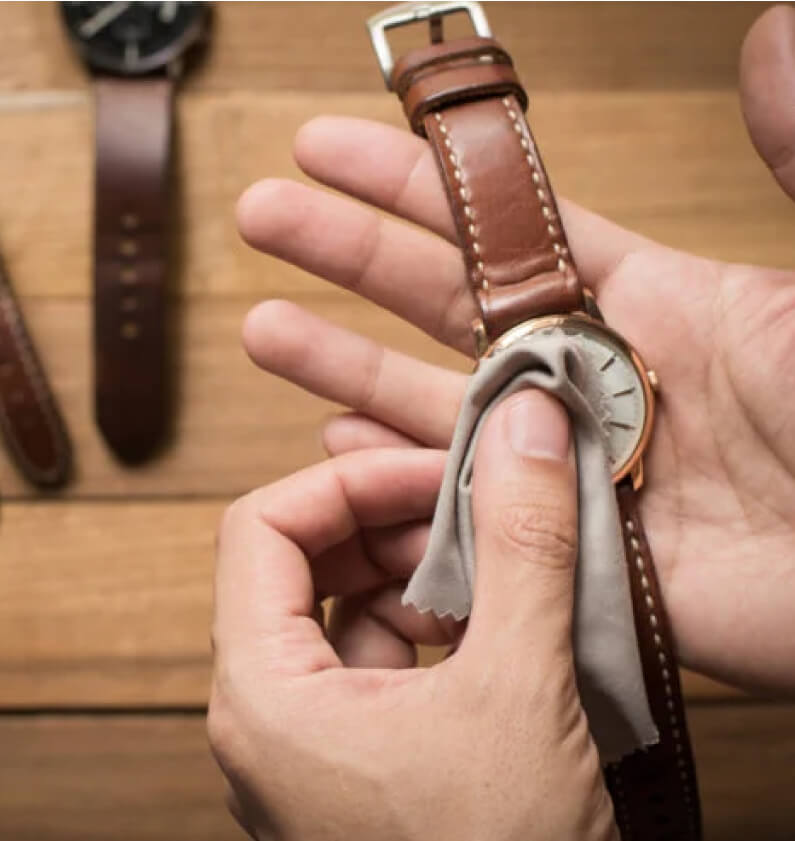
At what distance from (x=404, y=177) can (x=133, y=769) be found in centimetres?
51

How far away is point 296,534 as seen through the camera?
2.06 feet

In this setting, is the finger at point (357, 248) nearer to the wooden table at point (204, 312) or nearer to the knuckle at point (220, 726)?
the wooden table at point (204, 312)

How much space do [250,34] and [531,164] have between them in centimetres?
36

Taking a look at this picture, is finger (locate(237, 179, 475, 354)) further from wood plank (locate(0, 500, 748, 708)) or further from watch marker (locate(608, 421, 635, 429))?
wood plank (locate(0, 500, 748, 708))

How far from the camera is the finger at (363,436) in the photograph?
28.4 inches

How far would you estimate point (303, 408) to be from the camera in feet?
2.92

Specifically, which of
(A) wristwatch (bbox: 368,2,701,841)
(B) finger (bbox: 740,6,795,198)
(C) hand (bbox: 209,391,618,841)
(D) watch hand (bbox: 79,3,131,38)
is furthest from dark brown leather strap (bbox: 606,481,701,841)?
(D) watch hand (bbox: 79,3,131,38)

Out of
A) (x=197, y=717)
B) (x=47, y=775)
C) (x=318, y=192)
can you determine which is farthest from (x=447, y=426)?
(x=47, y=775)

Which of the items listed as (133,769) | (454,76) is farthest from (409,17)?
(133,769)

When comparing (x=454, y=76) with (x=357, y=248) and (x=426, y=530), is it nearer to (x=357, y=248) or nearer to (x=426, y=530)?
(x=357, y=248)

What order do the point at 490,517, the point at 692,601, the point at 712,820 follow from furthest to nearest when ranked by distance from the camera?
the point at 712,820
the point at 692,601
the point at 490,517

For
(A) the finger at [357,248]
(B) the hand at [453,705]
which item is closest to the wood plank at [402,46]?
(A) the finger at [357,248]

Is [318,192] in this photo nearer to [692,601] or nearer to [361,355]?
[361,355]

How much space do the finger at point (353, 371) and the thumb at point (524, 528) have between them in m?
0.15
